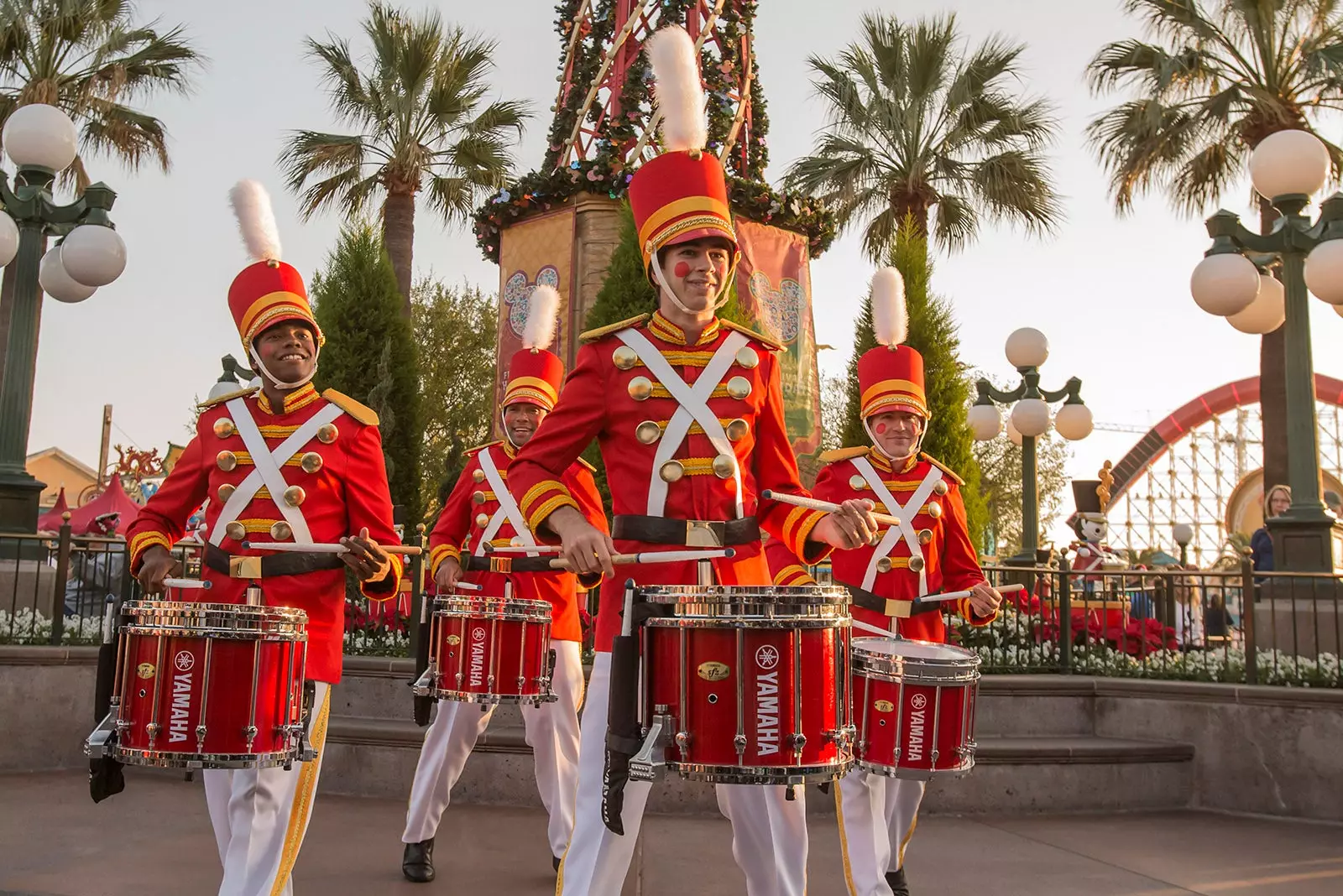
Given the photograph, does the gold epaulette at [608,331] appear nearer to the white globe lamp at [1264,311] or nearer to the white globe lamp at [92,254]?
the white globe lamp at [92,254]

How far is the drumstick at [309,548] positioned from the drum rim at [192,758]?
2.63 ft

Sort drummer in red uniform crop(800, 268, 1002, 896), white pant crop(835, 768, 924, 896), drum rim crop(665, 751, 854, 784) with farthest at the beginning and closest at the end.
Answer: drummer in red uniform crop(800, 268, 1002, 896) < white pant crop(835, 768, 924, 896) < drum rim crop(665, 751, 854, 784)

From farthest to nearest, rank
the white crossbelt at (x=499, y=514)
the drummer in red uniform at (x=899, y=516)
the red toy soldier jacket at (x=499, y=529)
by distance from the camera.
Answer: the white crossbelt at (x=499, y=514) < the red toy soldier jacket at (x=499, y=529) < the drummer in red uniform at (x=899, y=516)

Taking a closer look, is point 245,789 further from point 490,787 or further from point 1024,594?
point 1024,594

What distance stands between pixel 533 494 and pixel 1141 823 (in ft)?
21.5

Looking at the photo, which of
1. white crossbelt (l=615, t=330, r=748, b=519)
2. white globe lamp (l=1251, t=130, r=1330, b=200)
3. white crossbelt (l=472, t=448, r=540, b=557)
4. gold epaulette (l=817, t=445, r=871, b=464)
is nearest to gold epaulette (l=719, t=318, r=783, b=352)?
white crossbelt (l=615, t=330, r=748, b=519)

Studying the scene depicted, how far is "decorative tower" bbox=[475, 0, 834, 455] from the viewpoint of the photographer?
15.9 metres

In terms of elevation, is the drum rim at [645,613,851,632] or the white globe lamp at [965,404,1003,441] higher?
the white globe lamp at [965,404,1003,441]

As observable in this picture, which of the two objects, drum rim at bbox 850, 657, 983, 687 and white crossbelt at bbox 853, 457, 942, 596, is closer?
drum rim at bbox 850, 657, 983, 687

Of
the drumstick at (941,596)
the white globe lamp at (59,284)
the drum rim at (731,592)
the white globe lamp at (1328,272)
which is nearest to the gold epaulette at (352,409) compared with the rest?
the drum rim at (731,592)

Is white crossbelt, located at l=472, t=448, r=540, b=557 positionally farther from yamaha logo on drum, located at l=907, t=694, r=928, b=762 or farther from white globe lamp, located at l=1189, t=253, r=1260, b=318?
white globe lamp, located at l=1189, t=253, r=1260, b=318

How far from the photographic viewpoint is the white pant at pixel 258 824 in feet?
12.5

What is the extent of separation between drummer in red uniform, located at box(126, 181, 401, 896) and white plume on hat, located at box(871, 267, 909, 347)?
9.77 ft

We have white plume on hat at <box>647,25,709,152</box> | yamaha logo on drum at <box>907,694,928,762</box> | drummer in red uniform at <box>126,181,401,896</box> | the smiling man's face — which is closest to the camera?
white plume on hat at <box>647,25,709,152</box>
